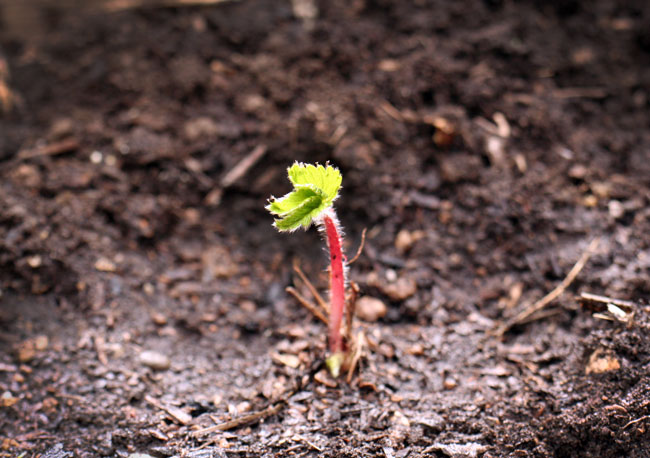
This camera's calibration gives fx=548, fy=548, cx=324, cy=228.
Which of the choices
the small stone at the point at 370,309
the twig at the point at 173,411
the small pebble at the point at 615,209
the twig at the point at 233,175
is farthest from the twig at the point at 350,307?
the small pebble at the point at 615,209

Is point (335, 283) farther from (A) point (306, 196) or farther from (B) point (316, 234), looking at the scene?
(B) point (316, 234)

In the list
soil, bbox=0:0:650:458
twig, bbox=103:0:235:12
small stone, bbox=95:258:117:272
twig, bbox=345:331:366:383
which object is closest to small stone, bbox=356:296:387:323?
soil, bbox=0:0:650:458

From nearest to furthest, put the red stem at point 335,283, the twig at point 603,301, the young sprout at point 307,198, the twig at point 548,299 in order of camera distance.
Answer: the young sprout at point 307,198
the red stem at point 335,283
the twig at point 603,301
the twig at point 548,299

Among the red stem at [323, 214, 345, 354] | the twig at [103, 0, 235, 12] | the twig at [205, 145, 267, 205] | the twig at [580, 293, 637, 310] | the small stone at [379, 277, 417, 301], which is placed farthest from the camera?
the twig at [103, 0, 235, 12]

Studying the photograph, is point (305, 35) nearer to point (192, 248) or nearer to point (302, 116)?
point (302, 116)

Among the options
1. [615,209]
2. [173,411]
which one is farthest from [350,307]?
[615,209]

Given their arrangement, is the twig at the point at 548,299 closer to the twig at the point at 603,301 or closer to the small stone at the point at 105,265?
the twig at the point at 603,301

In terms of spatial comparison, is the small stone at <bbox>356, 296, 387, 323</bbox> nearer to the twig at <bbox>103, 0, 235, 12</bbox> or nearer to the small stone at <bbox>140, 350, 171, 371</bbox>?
the small stone at <bbox>140, 350, 171, 371</bbox>
